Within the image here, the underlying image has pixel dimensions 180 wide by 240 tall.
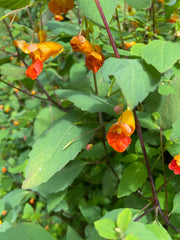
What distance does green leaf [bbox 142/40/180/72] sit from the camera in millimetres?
495

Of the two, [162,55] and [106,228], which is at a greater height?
[162,55]

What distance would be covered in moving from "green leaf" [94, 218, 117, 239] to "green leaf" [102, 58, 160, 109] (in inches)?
10.2

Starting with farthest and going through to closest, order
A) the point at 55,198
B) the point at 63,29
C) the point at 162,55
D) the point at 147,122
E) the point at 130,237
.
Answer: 1. the point at 55,198
2. the point at 63,29
3. the point at 147,122
4. the point at 162,55
5. the point at 130,237

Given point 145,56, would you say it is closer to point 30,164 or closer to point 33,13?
point 30,164

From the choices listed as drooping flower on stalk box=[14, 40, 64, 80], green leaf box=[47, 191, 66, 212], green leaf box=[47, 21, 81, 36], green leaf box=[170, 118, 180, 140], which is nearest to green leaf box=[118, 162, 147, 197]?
green leaf box=[170, 118, 180, 140]

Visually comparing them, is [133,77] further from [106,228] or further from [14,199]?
[14,199]

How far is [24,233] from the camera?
0.55 m

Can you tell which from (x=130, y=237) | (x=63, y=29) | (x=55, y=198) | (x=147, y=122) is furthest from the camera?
(x=55, y=198)

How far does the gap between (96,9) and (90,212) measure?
90cm

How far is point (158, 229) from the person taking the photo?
56 cm

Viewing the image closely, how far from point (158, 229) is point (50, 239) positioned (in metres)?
0.29

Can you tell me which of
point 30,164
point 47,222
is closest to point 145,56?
point 30,164

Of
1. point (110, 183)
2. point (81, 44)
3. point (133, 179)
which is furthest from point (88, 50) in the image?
point (110, 183)

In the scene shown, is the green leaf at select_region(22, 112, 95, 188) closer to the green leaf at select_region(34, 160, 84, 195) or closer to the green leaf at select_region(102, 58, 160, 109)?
the green leaf at select_region(34, 160, 84, 195)
